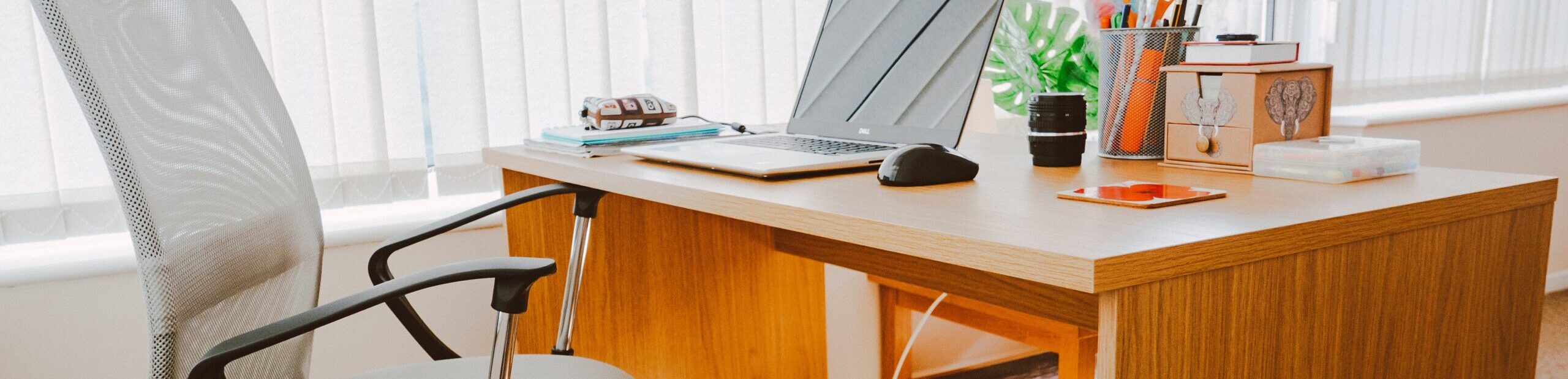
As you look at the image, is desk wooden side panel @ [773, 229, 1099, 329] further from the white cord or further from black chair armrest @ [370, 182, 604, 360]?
black chair armrest @ [370, 182, 604, 360]

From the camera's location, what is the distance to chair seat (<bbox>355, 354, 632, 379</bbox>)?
1175mm

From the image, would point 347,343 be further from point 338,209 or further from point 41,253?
point 41,253

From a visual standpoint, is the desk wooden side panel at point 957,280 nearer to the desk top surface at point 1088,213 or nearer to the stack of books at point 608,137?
the desk top surface at point 1088,213

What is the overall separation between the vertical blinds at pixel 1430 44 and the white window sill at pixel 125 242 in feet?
6.99

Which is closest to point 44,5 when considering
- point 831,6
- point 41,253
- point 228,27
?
point 228,27

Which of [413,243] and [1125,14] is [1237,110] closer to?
[1125,14]

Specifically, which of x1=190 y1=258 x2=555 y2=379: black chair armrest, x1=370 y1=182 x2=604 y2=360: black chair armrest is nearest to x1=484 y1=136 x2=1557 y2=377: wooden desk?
x1=370 y1=182 x2=604 y2=360: black chair armrest

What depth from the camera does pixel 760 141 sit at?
1.43 meters

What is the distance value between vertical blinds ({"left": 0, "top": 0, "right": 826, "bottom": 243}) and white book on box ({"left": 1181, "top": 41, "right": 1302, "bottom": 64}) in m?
1.07

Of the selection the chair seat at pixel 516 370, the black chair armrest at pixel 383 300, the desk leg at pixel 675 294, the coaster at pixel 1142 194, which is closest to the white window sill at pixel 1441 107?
the desk leg at pixel 675 294

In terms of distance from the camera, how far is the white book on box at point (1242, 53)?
112cm

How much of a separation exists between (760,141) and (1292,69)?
2.03 feet

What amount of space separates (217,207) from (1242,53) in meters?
0.97

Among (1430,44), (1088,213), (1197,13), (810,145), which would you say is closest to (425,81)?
(810,145)
